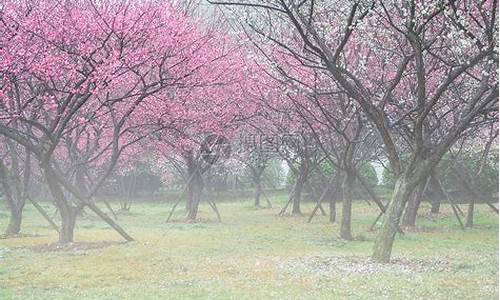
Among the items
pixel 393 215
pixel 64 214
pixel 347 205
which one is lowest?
pixel 64 214

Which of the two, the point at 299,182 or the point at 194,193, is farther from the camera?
the point at 299,182

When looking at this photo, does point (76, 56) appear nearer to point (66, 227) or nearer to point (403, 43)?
point (66, 227)

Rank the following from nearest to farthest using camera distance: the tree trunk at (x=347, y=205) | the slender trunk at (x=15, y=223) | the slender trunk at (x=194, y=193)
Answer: the tree trunk at (x=347, y=205) → the slender trunk at (x=15, y=223) → the slender trunk at (x=194, y=193)

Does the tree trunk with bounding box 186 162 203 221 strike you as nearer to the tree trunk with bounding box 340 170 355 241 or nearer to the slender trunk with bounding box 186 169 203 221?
the slender trunk with bounding box 186 169 203 221

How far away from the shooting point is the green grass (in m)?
8.39

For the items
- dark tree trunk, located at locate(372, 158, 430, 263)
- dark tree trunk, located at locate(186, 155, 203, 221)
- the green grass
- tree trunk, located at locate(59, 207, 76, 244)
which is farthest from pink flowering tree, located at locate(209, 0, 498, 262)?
dark tree trunk, located at locate(186, 155, 203, 221)

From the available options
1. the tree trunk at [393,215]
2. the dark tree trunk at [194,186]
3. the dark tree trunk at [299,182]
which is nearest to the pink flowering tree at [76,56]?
the tree trunk at [393,215]

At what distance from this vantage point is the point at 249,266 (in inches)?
437

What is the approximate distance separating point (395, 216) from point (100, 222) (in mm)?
16177

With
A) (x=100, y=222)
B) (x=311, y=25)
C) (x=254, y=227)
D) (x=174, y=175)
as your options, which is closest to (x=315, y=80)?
(x=311, y=25)

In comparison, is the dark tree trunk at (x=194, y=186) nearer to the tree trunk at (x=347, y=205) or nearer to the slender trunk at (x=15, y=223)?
the slender trunk at (x=15, y=223)

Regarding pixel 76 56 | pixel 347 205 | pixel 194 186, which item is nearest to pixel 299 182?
pixel 194 186

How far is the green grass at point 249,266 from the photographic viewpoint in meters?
8.39

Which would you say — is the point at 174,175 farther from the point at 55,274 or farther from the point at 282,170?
the point at 55,274
